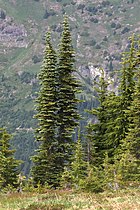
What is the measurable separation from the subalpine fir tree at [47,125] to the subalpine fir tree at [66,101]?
2.11ft

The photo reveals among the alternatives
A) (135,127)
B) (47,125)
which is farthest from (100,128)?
(135,127)

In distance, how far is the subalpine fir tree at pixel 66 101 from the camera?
37.4 meters

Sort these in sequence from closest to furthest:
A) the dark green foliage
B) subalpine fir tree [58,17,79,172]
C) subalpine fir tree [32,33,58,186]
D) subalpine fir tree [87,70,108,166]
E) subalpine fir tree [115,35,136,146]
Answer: subalpine fir tree [32,33,58,186]
the dark green foliage
subalpine fir tree [115,35,136,146]
subalpine fir tree [58,17,79,172]
subalpine fir tree [87,70,108,166]

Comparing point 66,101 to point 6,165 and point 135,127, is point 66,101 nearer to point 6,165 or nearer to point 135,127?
point 135,127

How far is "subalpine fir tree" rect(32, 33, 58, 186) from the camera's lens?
118 feet

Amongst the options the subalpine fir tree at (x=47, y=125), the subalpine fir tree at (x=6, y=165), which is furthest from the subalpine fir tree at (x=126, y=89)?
the subalpine fir tree at (x=6, y=165)

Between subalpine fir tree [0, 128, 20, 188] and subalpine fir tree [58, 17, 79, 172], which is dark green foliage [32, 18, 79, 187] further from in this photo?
subalpine fir tree [0, 128, 20, 188]

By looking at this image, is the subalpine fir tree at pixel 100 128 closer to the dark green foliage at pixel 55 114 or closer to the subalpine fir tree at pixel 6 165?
the dark green foliage at pixel 55 114

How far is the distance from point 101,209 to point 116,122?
A: 2391 cm

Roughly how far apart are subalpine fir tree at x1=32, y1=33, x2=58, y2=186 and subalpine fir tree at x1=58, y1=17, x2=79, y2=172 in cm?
64

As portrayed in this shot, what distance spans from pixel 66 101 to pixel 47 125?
128 inches

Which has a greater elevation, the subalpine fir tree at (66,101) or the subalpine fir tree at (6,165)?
the subalpine fir tree at (66,101)

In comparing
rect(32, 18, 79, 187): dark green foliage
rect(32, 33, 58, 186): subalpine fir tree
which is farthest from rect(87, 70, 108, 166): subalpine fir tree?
rect(32, 33, 58, 186): subalpine fir tree

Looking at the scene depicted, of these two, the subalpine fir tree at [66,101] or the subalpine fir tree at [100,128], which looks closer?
the subalpine fir tree at [66,101]
